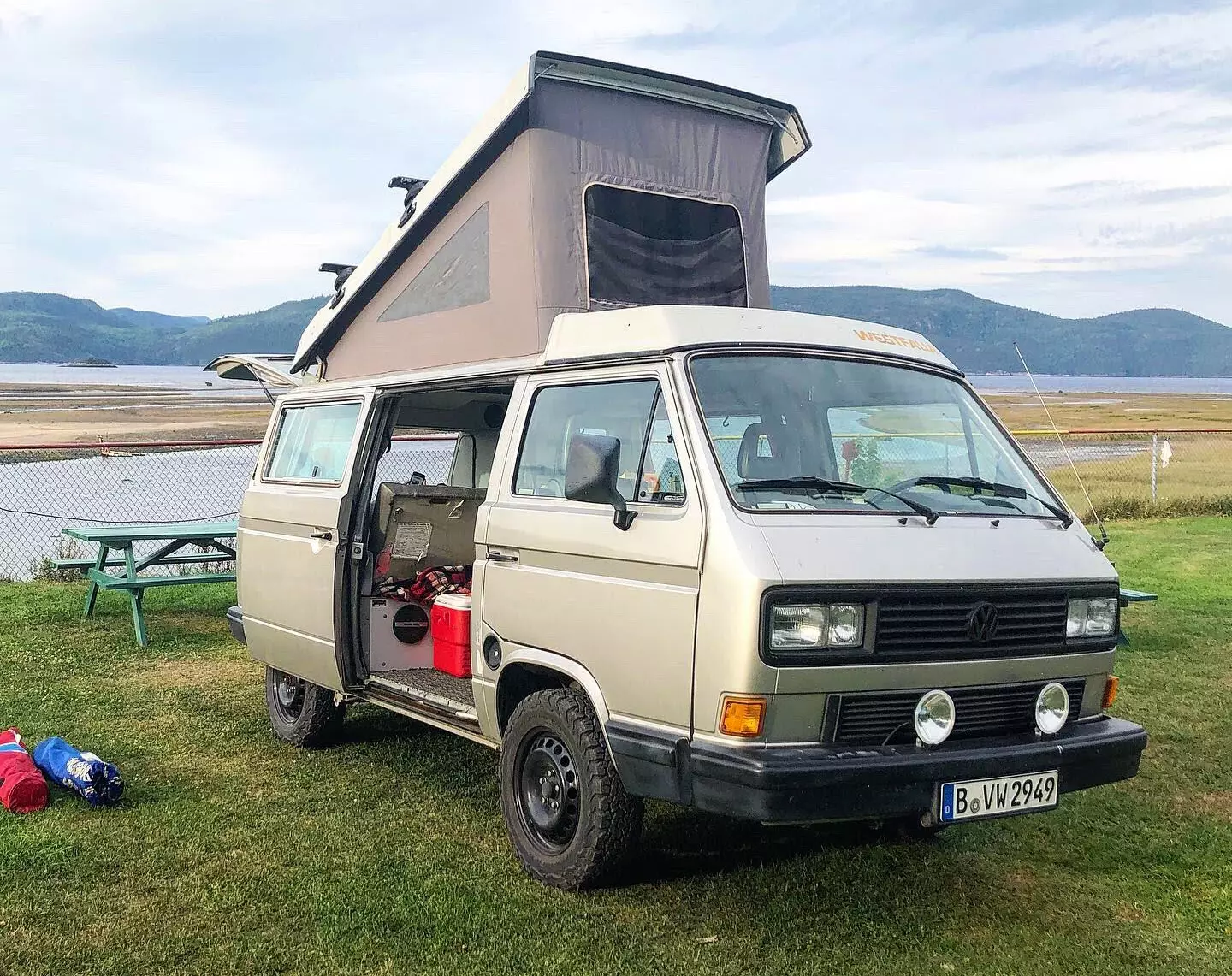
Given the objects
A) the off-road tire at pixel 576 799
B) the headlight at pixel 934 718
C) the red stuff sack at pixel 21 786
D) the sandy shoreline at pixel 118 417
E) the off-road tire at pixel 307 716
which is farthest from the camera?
the sandy shoreline at pixel 118 417

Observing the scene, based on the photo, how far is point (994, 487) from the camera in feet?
15.6

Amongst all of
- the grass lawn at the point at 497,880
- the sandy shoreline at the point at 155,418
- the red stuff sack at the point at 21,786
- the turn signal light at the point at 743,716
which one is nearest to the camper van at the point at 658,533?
the turn signal light at the point at 743,716

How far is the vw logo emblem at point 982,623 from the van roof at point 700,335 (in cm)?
129

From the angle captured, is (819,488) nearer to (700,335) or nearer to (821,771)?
(700,335)

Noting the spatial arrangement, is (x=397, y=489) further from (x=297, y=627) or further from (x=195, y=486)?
(x=195, y=486)

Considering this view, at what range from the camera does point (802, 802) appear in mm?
3764

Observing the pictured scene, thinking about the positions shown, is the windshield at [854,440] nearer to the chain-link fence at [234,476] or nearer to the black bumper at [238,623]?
the chain-link fence at [234,476]

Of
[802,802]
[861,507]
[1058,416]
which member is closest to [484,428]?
[861,507]

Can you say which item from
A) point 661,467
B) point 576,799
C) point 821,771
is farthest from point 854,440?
point 576,799

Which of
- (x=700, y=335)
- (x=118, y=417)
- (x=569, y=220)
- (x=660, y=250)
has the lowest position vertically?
(x=118, y=417)

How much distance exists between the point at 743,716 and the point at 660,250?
3.36 metres

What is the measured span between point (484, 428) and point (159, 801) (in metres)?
2.88

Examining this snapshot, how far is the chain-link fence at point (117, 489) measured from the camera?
1262 cm

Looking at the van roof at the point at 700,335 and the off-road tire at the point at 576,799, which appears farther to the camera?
the van roof at the point at 700,335
